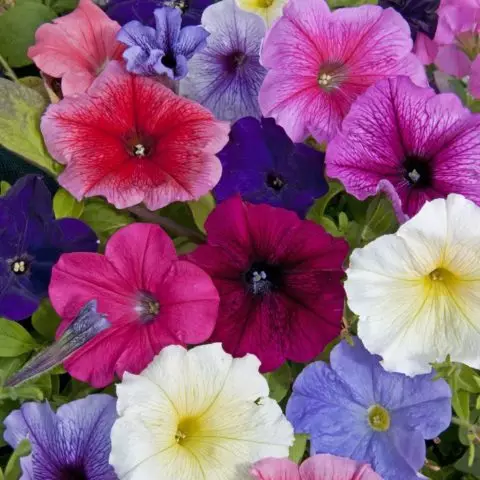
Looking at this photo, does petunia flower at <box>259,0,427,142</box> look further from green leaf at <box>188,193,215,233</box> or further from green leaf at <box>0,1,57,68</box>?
green leaf at <box>0,1,57,68</box>

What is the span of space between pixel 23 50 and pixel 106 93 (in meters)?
0.16

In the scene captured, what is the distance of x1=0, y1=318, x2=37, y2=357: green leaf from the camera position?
0.58 metres

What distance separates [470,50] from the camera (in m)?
0.65

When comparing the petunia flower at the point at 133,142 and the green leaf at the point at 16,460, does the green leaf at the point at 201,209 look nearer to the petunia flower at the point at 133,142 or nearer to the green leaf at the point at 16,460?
the petunia flower at the point at 133,142

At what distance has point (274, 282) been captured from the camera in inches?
22.3

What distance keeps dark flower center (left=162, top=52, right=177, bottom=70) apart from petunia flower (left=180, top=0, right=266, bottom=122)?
0.03 meters

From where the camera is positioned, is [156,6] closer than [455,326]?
No

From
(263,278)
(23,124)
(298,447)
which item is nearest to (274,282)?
(263,278)

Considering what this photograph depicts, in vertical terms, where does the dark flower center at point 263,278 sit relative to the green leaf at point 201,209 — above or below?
below

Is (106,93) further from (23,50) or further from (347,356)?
(347,356)

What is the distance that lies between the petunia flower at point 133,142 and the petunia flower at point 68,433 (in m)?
0.14

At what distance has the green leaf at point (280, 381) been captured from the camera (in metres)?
0.58

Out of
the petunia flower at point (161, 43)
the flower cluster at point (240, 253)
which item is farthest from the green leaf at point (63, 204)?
the petunia flower at point (161, 43)

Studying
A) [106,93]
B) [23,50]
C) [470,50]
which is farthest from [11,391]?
[470,50]
